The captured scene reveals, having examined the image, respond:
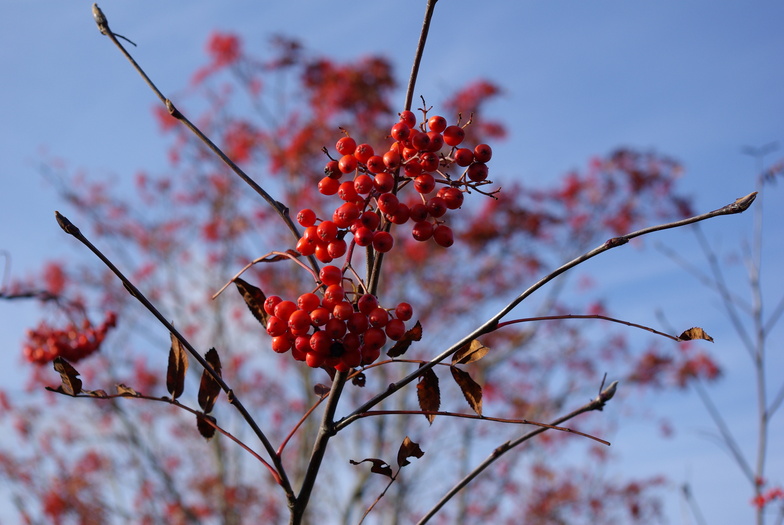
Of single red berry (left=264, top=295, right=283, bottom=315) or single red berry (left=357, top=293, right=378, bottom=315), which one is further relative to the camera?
single red berry (left=264, top=295, right=283, bottom=315)

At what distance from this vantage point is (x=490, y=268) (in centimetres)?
841

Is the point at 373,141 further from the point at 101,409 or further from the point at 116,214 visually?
the point at 101,409

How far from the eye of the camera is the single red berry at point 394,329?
864mm

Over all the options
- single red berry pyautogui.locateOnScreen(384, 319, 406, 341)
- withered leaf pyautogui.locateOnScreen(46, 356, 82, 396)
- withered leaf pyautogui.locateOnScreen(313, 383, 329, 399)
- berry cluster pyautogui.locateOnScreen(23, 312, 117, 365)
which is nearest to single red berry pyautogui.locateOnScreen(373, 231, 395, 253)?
single red berry pyautogui.locateOnScreen(384, 319, 406, 341)

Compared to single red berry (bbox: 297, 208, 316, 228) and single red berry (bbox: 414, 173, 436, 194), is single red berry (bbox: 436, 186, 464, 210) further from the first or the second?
single red berry (bbox: 297, 208, 316, 228)

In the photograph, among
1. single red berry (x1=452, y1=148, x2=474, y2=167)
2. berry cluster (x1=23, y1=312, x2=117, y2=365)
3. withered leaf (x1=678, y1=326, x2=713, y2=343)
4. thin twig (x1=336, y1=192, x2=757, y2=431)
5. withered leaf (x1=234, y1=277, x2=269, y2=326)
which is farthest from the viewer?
berry cluster (x1=23, y1=312, x2=117, y2=365)

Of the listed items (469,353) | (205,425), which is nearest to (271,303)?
(205,425)

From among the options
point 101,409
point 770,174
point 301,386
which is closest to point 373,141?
point 301,386

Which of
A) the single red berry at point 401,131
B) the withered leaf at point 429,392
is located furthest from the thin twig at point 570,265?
the single red berry at point 401,131

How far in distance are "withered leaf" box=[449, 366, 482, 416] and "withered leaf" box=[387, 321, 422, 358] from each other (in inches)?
2.8

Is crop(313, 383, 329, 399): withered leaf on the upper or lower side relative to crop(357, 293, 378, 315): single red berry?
lower

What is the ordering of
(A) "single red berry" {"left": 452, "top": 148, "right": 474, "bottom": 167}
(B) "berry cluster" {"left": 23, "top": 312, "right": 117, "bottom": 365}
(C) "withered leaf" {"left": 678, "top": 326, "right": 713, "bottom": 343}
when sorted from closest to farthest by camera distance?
(C) "withered leaf" {"left": 678, "top": 326, "right": 713, "bottom": 343} < (A) "single red berry" {"left": 452, "top": 148, "right": 474, "bottom": 167} < (B) "berry cluster" {"left": 23, "top": 312, "right": 117, "bottom": 365}

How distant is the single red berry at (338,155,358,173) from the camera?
933 millimetres

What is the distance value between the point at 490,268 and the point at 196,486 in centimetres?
473
